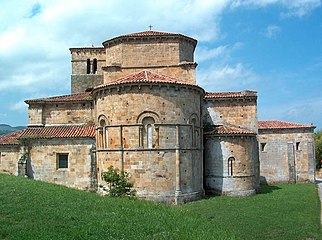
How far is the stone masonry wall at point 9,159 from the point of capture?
2227 cm

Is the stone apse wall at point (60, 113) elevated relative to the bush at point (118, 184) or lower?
elevated

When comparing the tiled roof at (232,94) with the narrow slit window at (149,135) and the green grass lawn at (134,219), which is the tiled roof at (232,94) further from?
the green grass lawn at (134,219)

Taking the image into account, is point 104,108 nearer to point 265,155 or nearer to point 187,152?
point 187,152

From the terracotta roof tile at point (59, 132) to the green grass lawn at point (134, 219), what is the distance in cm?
452

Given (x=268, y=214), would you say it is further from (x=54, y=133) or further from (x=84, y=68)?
(x=84, y=68)

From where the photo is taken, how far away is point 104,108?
1875cm

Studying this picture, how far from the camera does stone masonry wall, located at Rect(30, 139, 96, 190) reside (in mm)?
20688

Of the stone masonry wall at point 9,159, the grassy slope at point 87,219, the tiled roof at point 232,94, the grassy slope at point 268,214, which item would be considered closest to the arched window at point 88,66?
A: the stone masonry wall at point 9,159

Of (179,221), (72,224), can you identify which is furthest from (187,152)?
(72,224)

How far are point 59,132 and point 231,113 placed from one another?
1157 cm

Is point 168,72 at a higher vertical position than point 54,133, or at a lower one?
higher

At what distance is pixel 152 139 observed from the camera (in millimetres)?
17594

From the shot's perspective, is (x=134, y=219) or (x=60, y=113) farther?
(x=60, y=113)

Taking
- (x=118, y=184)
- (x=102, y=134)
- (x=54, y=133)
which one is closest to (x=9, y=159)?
(x=54, y=133)
